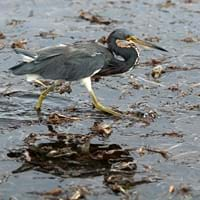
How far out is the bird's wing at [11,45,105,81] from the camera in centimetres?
740

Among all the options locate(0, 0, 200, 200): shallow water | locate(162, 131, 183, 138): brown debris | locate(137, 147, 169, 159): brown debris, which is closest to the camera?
locate(0, 0, 200, 200): shallow water

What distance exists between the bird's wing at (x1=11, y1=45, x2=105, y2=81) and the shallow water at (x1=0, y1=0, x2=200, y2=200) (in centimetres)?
49

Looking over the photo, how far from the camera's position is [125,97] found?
8.21 meters

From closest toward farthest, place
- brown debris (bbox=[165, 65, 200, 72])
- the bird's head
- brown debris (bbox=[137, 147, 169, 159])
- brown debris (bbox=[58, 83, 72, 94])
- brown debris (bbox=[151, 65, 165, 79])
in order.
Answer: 1. brown debris (bbox=[137, 147, 169, 159])
2. the bird's head
3. brown debris (bbox=[58, 83, 72, 94])
4. brown debris (bbox=[151, 65, 165, 79])
5. brown debris (bbox=[165, 65, 200, 72])

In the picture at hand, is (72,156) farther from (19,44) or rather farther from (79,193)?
(19,44)

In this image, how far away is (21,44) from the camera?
10.0 m

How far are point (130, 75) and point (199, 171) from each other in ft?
9.65

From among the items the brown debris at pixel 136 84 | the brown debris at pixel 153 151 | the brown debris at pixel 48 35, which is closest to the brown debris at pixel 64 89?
the brown debris at pixel 136 84

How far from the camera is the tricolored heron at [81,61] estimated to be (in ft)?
24.3

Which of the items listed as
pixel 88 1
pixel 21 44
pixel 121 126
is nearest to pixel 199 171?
pixel 121 126

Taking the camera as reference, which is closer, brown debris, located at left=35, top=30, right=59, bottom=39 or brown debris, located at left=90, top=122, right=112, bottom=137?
brown debris, located at left=90, top=122, right=112, bottom=137

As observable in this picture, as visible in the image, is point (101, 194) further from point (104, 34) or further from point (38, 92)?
point (104, 34)

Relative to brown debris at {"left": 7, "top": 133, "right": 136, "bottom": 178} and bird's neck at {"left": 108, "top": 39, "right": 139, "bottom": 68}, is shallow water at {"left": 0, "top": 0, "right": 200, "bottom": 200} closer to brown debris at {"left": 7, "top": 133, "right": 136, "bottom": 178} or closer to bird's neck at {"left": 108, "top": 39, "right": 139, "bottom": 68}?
brown debris at {"left": 7, "top": 133, "right": 136, "bottom": 178}

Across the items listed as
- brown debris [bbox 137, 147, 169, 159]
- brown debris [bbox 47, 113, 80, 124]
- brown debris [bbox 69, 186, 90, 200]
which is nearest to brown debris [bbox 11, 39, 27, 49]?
brown debris [bbox 47, 113, 80, 124]
